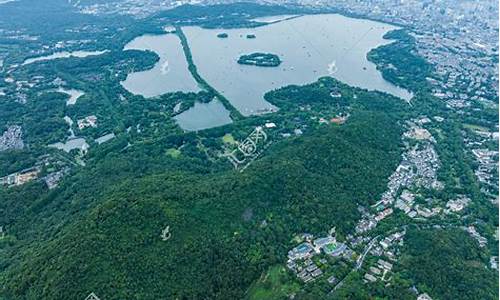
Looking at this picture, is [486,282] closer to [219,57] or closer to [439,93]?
[439,93]

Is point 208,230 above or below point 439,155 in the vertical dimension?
above

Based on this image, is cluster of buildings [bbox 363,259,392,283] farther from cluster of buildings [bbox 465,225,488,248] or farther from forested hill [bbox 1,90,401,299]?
cluster of buildings [bbox 465,225,488,248]

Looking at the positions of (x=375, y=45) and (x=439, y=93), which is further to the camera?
(x=375, y=45)

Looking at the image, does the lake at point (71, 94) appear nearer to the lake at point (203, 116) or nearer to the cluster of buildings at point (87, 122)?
the cluster of buildings at point (87, 122)

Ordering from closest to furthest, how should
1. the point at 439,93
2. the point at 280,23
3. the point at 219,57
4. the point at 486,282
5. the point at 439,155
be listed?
the point at 486,282 < the point at 439,155 < the point at 439,93 < the point at 219,57 < the point at 280,23

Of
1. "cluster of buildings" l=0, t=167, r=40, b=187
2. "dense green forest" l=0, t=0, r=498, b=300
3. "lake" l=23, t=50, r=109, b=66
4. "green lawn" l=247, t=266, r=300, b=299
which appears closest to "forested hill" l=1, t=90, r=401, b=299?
"dense green forest" l=0, t=0, r=498, b=300

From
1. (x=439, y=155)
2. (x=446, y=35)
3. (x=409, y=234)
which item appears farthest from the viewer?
(x=446, y=35)

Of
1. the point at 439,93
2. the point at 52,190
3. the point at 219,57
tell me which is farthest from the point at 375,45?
the point at 52,190

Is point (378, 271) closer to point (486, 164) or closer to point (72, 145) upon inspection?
point (486, 164)
